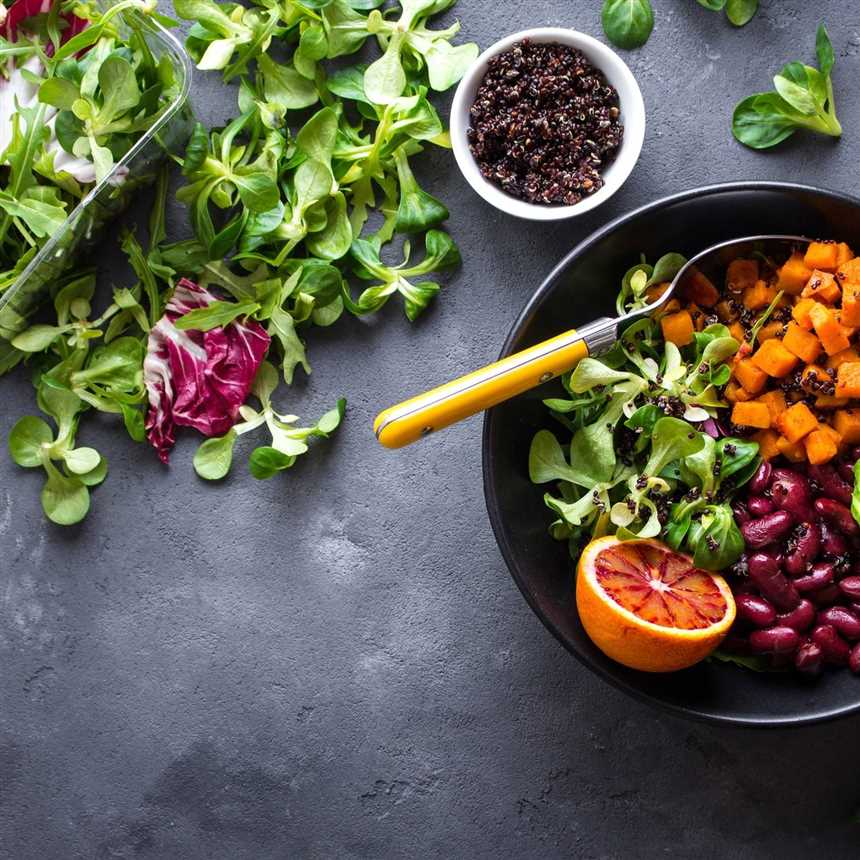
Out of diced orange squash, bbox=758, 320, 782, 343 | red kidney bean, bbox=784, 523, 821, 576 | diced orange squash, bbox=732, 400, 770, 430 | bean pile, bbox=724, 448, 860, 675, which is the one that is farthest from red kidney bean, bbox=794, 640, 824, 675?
diced orange squash, bbox=758, 320, 782, 343

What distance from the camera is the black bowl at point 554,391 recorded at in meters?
1.39

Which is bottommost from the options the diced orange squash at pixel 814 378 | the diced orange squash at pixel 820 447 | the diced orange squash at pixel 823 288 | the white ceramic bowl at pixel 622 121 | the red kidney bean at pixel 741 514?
the red kidney bean at pixel 741 514

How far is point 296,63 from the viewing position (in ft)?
5.18

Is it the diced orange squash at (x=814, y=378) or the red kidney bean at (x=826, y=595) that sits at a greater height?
the diced orange squash at (x=814, y=378)

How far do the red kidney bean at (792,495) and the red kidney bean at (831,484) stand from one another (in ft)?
0.07

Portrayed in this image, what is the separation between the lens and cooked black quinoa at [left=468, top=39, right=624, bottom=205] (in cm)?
150

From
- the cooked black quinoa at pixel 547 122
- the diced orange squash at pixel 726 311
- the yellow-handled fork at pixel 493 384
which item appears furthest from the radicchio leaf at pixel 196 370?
the diced orange squash at pixel 726 311

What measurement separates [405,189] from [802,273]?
0.60 m

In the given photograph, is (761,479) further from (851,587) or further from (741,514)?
(851,587)

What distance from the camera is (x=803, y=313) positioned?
139 cm

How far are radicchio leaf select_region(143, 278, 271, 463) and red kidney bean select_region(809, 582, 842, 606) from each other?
895 millimetres

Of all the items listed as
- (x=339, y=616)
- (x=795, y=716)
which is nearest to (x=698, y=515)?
(x=795, y=716)

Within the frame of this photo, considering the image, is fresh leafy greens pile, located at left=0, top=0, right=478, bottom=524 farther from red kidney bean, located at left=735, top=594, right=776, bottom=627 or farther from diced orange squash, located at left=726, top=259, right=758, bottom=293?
red kidney bean, located at left=735, top=594, right=776, bottom=627

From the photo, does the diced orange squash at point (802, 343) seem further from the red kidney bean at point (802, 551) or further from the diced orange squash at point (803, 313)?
the red kidney bean at point (802, 551)
